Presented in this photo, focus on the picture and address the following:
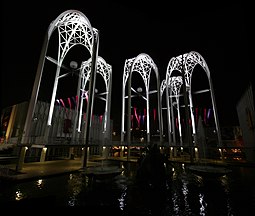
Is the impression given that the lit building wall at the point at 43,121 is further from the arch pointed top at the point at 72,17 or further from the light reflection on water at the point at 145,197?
the light reflection on water at the point at 145,197

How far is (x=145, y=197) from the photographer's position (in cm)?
800

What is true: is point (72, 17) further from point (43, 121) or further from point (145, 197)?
point (145, 197)

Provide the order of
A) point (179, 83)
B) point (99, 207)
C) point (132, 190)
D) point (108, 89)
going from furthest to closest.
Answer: point (179, 83) < point (108, 89) < point (132, 190) < point (99, 207)

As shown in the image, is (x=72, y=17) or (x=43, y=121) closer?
(x=72, y=17)

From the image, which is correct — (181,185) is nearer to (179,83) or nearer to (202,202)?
(202,202)

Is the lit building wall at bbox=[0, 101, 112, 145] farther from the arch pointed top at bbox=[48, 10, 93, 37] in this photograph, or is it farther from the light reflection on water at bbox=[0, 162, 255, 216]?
the light reflection on water at bbox=[0, 162, 255, 216]

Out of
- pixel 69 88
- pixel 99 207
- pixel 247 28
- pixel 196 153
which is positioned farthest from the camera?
pixel 69 88

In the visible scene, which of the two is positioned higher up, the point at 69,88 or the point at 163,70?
the point at 163,70

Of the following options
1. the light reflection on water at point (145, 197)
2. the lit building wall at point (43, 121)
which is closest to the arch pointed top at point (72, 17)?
the lit building wall at point (43, 121)

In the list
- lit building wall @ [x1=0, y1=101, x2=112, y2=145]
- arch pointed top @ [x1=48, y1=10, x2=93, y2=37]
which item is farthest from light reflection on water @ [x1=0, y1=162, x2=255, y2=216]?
lit building wall @ [x1=0, y1=101, x2=112, y2=145]

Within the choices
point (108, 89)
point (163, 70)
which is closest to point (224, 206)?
point (108, 89)

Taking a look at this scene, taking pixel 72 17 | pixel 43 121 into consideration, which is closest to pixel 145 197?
pixel 72 17

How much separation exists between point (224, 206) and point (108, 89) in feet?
86.9

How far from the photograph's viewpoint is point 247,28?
2811mm
